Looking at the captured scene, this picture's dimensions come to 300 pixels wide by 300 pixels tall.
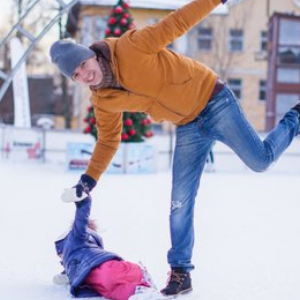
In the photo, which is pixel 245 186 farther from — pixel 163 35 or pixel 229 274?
pixel 163 35

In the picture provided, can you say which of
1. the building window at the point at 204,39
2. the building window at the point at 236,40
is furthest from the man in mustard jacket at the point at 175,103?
the building window at the point at 236,40

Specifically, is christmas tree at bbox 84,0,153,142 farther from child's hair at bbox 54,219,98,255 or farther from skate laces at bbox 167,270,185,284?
skate laces at bbox 167,270,185,284

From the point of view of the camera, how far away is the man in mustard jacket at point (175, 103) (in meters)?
2.55

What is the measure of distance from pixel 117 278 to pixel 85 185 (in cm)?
51

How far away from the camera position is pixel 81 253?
9.20 feet

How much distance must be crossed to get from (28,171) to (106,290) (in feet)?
25.4

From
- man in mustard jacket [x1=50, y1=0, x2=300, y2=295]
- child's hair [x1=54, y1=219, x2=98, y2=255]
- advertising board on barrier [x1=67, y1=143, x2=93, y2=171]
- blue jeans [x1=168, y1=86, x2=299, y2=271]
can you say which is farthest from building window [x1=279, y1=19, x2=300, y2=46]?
child's hair [x1=54, y1=219, x2=98, y2=255]

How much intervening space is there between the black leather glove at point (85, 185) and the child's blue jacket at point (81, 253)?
0.14ft

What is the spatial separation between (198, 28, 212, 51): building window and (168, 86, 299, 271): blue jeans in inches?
875

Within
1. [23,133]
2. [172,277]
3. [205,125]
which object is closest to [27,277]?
[172,277]

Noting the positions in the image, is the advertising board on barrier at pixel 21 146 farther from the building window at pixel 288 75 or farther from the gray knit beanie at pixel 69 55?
the gray knit beanie at pixel 69 55

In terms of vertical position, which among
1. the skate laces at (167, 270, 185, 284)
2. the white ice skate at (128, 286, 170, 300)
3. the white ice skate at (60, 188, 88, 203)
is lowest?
the skate laces at (167, 270, 185, 284)

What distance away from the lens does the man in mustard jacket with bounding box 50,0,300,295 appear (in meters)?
2.55

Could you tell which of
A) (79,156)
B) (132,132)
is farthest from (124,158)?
(79,156)
